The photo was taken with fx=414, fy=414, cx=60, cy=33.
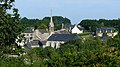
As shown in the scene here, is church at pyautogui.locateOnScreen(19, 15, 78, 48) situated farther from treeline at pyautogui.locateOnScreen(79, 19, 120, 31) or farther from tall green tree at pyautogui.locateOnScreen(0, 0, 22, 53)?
tall green tree at pyautogui.locateOnScreen(0, 0, 22, 53)

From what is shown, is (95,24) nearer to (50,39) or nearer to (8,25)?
(50,39)

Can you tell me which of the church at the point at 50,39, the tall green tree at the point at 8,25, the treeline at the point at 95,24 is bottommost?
the treeline at the point at 95,24

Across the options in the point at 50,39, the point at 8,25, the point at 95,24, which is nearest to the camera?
the point at 8,25

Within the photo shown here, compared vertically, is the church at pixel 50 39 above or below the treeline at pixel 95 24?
above

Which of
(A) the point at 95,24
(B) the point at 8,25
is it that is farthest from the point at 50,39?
(B) the point at 8,25

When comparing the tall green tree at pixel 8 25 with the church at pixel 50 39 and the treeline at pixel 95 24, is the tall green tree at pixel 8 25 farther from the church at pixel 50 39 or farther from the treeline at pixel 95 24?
the treeline at pixel 95 24

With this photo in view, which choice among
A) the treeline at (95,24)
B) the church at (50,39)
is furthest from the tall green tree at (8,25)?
the treeline at (95,24)

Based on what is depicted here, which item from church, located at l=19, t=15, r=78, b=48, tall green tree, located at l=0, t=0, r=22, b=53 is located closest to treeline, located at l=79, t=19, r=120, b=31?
church, located at l=19, t=15, r=78, b=48

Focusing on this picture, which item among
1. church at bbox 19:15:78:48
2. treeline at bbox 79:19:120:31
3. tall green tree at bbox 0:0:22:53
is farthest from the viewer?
treeline at bbox 79:19:120:31

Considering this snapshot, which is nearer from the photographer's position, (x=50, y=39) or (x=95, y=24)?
(x=50, y=39)

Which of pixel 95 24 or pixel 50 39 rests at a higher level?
pixel 50 39

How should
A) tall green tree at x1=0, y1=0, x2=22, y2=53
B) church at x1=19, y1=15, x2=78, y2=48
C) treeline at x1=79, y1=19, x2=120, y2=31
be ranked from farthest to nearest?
treeline at x1=79, y1=19, x2=120, y2=31 → church at x1=19, y1=15, x2=78, y2=48 → tall green tree at x1=0, y1=0, x2=22, y2=53
